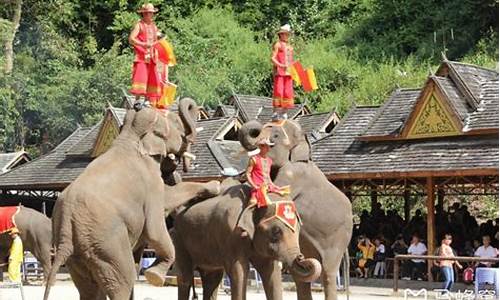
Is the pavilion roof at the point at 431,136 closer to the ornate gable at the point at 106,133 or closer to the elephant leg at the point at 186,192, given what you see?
the ornate gable at the point at 106,133

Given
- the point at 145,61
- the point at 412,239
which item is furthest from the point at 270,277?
the point at 412,239

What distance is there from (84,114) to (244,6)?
15.0 m

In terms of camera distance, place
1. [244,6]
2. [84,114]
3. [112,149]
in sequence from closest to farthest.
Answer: [112,149] < [84,114] < [244,6]

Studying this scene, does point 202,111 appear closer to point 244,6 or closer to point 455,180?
point 455,180

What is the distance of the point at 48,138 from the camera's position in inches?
1708

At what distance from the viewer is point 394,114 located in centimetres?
2361

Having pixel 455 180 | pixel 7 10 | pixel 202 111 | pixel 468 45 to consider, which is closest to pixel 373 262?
pixel 455 180

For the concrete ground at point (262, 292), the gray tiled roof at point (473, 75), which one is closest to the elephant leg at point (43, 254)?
the concrete ground at point (262, 292)

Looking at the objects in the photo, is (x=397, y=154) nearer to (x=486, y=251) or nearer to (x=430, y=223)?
(x=430, y=223)

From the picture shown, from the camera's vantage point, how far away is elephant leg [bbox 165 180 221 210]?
11.4 metres

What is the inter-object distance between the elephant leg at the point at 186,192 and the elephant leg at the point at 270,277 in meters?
0.87

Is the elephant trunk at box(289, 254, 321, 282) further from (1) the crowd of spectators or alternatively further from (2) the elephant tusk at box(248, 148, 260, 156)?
(1) the crowd of spectators

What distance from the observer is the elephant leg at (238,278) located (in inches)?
→ 459

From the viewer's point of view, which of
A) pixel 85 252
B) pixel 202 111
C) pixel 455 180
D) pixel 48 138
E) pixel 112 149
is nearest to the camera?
pixel 85 252
